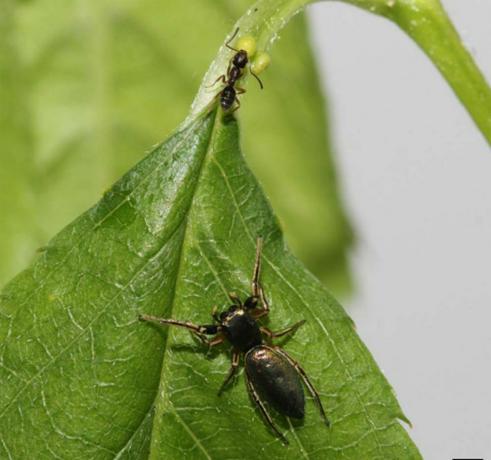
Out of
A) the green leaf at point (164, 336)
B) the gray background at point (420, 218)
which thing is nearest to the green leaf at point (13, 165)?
the green leaf at point (164, 336)

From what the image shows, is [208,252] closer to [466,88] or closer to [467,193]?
[466,88]

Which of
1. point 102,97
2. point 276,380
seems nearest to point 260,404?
point 276,380

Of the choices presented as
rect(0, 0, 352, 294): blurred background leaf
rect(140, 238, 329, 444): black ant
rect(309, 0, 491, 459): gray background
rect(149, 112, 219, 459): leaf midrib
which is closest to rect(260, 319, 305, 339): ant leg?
rect(140, 238, 329, 444): black ant

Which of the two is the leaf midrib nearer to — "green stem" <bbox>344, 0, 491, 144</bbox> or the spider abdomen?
the spider abdomen

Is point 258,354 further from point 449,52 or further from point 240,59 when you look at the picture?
point 449,52

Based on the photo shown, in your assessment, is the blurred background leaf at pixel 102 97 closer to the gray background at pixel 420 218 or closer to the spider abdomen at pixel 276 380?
the gray background at pixel 420 218

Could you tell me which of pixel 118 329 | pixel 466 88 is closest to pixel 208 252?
pixel 118 329
